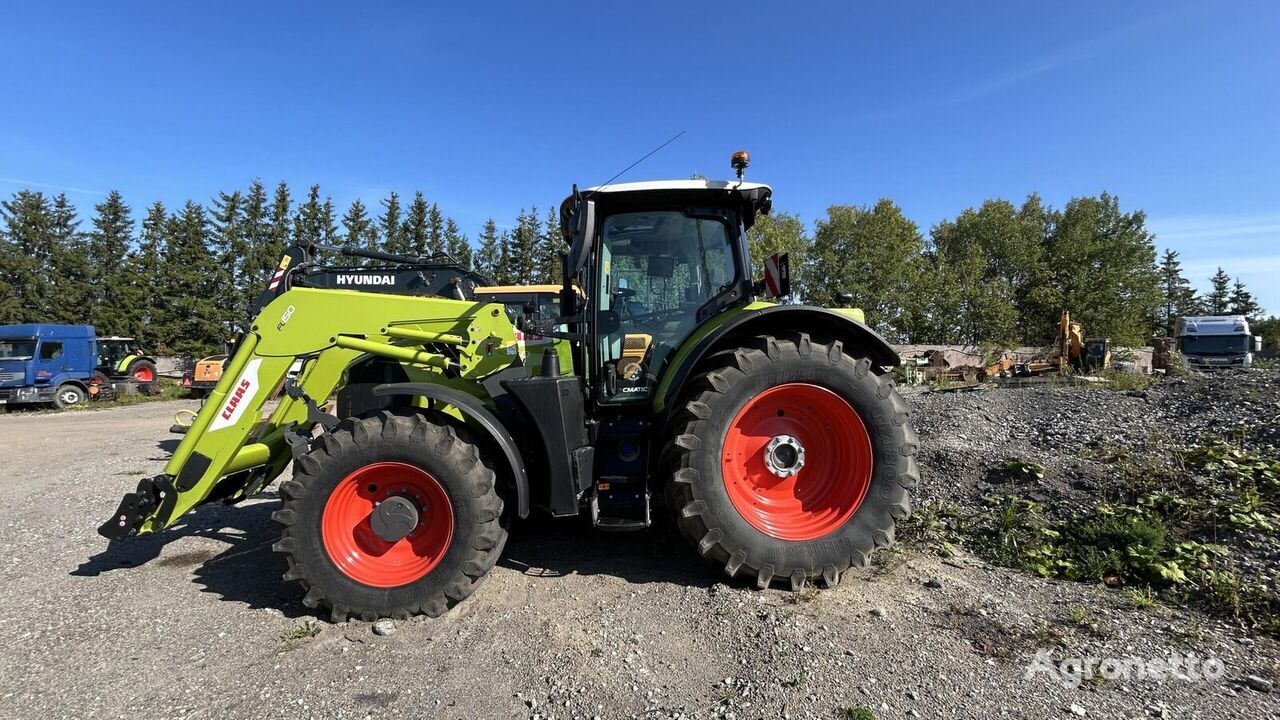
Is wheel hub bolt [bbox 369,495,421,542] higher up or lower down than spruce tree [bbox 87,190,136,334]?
lower down

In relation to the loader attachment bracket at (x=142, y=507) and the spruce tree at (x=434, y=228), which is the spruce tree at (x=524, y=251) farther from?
the loader attachment bracket at (x=142, y=507)

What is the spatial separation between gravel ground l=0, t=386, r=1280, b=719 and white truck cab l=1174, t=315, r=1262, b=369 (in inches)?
941

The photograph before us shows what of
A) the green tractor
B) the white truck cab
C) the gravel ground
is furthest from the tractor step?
the white truck cab

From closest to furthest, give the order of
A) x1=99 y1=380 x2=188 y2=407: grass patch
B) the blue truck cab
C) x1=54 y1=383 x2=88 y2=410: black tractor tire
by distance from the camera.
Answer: the blue truck cab, x1=54 y1=383 x2=88 y2=410: black tractor tire, x1=99 y1=380 x2=188 y2=407: grass patch

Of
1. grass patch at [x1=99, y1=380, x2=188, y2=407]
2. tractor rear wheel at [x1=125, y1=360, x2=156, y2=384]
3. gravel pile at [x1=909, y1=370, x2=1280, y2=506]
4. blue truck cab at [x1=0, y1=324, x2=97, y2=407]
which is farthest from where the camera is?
tractor rear wheel at [x1=125, y1=360, x2=156, y2=384]

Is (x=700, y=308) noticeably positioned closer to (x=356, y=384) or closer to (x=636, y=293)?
(x=636, y=293)

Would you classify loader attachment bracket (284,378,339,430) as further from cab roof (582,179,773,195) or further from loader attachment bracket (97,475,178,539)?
cab roof (582,179,773,195)

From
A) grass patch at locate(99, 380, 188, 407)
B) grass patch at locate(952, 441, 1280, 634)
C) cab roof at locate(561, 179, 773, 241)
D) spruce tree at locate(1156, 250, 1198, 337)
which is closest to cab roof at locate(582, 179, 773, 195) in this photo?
cab roof at locate(561, 179, 773, 241)

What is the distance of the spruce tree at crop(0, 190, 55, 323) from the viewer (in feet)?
122

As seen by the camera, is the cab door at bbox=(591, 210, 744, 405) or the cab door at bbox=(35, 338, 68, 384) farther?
the cab door at bbox=(35, 338, 68, 384)

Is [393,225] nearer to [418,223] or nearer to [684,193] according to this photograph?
[418,223]

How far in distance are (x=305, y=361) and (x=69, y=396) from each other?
2214 cm

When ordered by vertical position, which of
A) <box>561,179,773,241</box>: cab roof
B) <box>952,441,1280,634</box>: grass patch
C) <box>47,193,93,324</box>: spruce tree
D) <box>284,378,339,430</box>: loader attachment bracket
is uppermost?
<box>47,193,93,324</box>: spruce tree

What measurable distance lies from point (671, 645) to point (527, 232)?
4947cm
